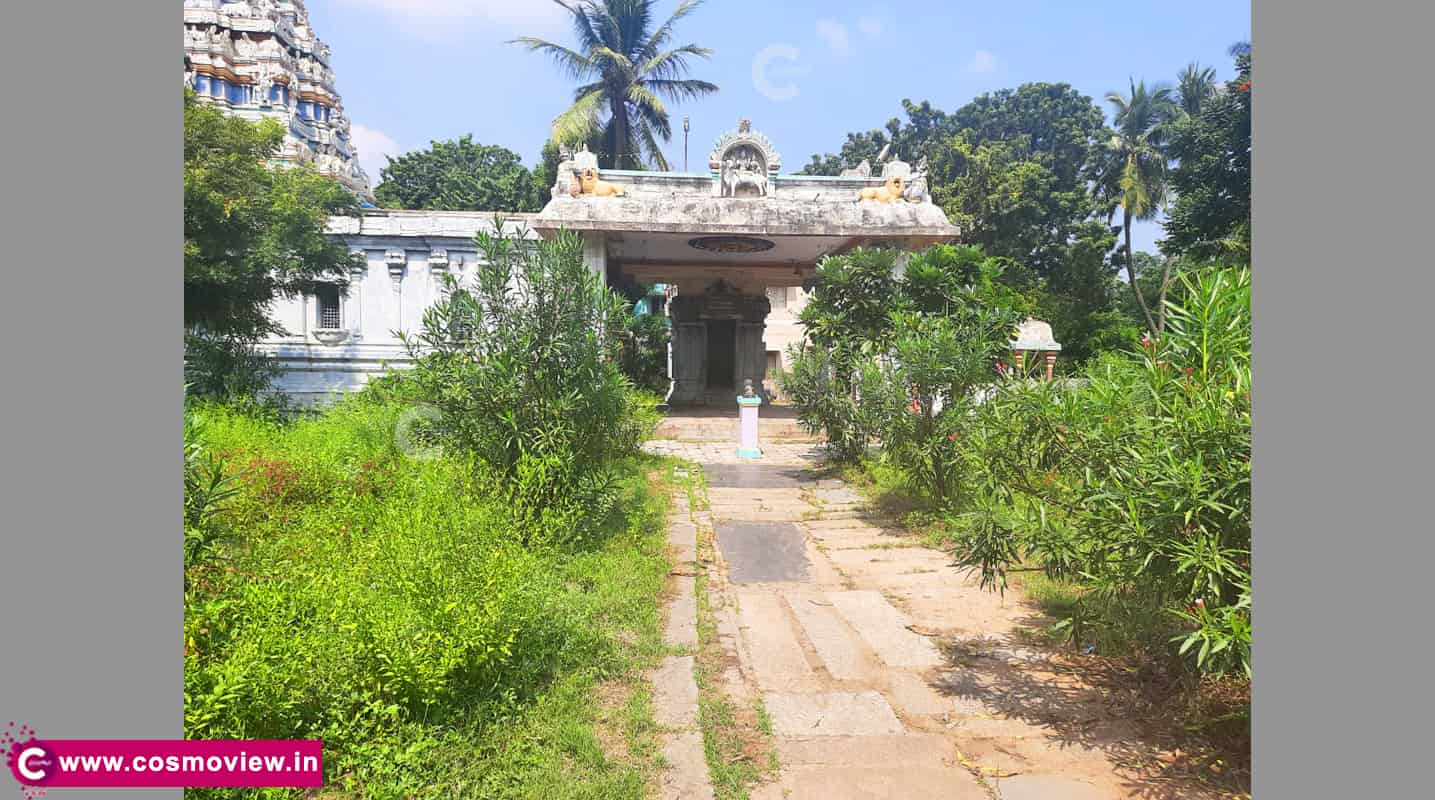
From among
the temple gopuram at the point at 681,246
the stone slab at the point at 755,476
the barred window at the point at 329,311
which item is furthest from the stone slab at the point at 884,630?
the barred window at the point at 329,311

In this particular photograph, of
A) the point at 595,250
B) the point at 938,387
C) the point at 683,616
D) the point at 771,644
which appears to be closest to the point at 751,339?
the point at 595,250

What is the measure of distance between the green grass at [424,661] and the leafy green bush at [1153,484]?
6.32ft

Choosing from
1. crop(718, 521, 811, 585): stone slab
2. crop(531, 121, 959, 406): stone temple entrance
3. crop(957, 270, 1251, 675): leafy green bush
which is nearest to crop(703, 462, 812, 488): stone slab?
crop(718, 521, 811, 585): stone slab

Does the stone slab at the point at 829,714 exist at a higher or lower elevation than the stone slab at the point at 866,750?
higher

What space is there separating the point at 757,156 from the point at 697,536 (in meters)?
10.6

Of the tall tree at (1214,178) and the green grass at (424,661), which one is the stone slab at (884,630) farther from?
the tall tree at (1214,178)

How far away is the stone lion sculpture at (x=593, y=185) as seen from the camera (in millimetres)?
14219

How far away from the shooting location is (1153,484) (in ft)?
8.68

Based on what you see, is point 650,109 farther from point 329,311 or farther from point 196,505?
point 196,505

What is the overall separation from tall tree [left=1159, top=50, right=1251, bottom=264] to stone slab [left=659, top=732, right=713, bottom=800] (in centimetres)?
1663

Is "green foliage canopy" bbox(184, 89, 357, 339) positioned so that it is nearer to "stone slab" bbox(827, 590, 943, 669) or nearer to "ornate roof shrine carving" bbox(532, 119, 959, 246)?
"ornate roof shrine carving" bbox(532, 119, 959, 246)

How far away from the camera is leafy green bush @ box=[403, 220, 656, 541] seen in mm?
5473
